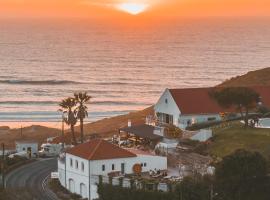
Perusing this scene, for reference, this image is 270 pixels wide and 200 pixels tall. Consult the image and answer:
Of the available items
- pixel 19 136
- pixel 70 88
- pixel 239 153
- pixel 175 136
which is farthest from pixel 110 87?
pixel 239 153

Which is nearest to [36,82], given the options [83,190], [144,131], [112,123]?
[112,123]

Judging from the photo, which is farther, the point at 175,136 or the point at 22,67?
the point at 22,67

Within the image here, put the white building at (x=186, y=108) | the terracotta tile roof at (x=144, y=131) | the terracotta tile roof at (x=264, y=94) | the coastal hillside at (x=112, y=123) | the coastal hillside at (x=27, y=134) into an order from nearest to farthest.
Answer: the terracotta tile roof at (x=144, y=131), the white building at (x=186, y=108), the terracotta tile roof at (x=264, y=94), the coastal hillside at (x=27, y=134), the coastal hillside at (x=112, y=123)

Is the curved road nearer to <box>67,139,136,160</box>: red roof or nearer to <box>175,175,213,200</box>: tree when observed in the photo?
<box>67,139,136,160</box>: red roof

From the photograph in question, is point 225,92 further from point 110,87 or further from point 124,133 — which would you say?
point 110,87

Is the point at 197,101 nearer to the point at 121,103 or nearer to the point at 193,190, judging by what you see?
the point at 193,190

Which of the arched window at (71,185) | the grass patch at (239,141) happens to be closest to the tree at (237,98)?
the grass patch at (239,141)

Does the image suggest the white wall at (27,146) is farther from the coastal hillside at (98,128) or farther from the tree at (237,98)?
the tree at (237,98)
